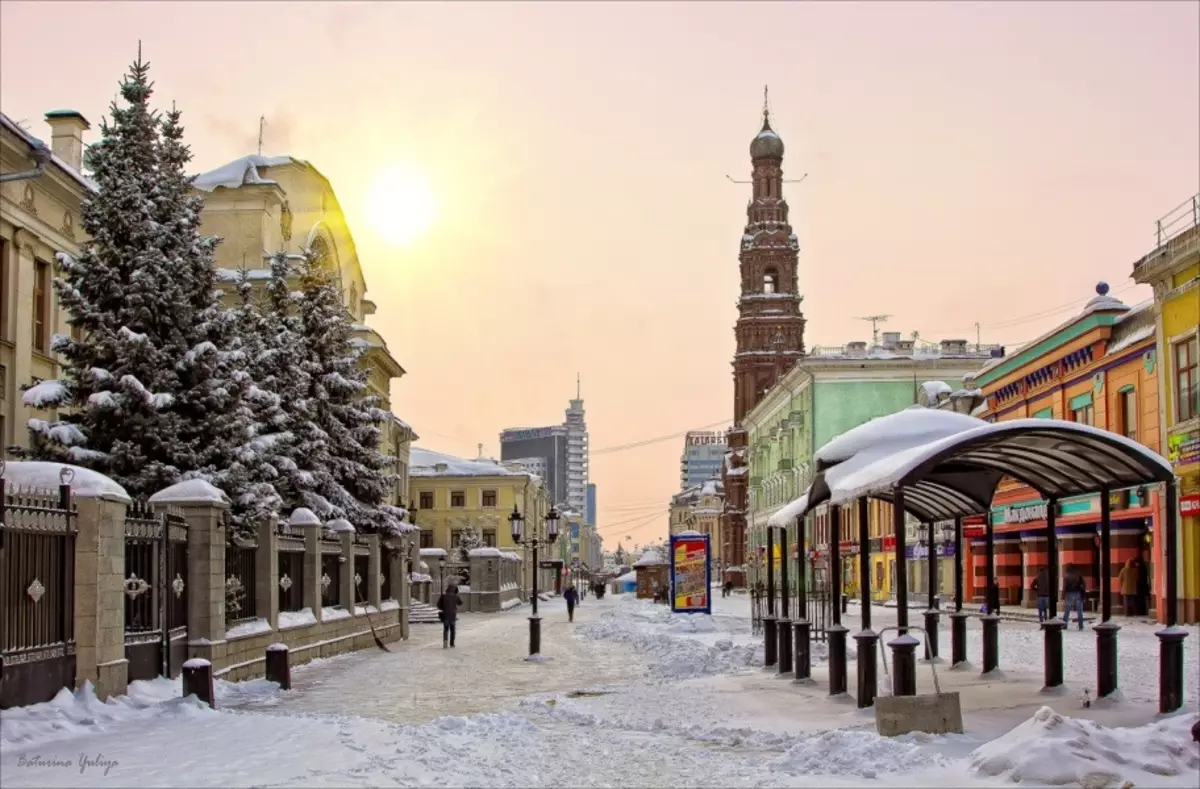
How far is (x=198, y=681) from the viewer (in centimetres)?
1450

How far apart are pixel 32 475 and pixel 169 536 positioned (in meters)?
3.51

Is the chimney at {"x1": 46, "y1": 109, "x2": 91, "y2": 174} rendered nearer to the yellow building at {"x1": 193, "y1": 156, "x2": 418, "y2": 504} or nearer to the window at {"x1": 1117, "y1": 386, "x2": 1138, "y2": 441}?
the yellow building at {"x1": 193, "y1": 156, "x2": 418, "y2": 504}

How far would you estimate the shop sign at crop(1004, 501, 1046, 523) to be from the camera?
43.5 metres

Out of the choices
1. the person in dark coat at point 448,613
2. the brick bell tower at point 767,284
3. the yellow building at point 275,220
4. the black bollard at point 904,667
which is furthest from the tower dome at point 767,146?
the black bollard at point 904,667

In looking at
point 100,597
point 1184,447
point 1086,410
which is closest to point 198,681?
point 100,597

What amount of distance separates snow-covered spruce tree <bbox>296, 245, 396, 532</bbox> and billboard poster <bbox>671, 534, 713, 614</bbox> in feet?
34.1

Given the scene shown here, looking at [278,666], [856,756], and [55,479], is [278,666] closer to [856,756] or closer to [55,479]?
[55,479]

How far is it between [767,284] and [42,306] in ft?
257

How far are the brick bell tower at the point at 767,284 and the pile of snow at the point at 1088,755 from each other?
92.4 meters

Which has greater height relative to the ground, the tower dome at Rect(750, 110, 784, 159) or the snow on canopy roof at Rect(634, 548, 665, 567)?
the tower dome at Rect(750, 110, 784, 159)

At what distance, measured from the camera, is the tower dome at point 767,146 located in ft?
341

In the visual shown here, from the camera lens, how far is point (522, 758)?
1177cm

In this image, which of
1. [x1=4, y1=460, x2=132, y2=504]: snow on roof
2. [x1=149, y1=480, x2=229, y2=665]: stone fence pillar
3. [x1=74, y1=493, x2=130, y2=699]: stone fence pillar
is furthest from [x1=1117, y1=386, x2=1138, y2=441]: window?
[x1=4, y1=460, x2=132, y2=504]: snow on roof

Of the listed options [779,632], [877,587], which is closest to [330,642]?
[779,632]
